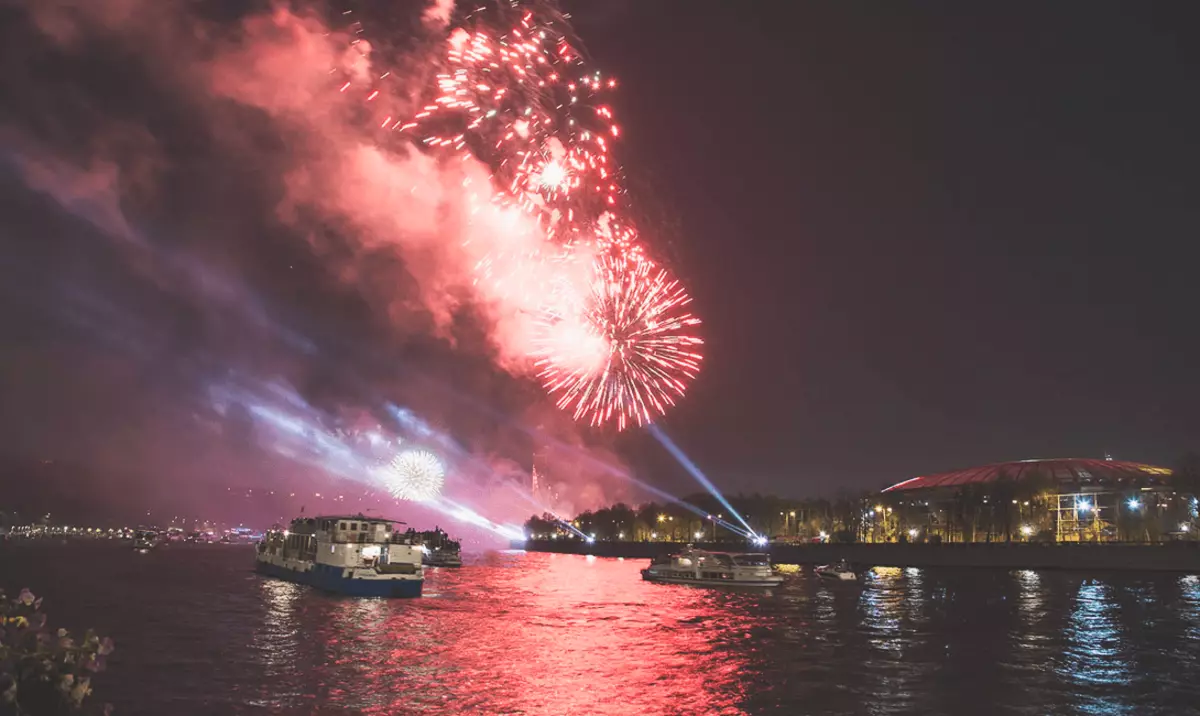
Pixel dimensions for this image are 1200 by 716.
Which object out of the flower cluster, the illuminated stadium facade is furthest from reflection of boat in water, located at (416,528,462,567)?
the flower cluster

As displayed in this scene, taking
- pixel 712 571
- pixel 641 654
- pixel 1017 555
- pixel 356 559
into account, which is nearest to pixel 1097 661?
pixel 641 654

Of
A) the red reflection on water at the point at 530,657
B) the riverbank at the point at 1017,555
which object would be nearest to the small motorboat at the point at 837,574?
the red reflection on water at the point at 530,657

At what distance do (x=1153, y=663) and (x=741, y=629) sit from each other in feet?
78.4

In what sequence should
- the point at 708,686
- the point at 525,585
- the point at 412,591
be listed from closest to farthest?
the point at 708,686 < the point at 412,591 < the point at 525,585

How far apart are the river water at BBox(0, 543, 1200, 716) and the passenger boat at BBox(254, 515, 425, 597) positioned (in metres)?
3.03

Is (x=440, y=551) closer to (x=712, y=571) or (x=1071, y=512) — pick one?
(x=712, y=571)

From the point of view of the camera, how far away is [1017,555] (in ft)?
515

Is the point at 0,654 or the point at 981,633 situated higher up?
the point at 0,654

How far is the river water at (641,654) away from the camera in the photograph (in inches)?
1254

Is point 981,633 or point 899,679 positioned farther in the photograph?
point 981,633

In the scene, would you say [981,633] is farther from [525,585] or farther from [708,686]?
[525,585]

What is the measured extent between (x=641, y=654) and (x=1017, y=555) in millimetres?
138828

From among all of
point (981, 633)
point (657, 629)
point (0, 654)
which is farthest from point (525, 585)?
point (0, 654)

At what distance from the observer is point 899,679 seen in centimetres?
3709
